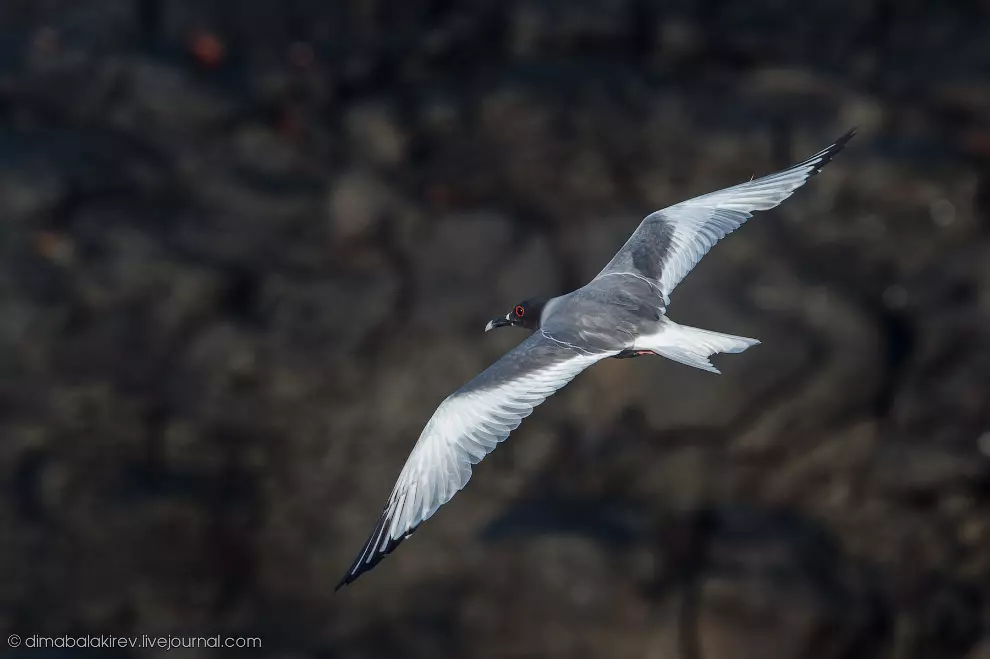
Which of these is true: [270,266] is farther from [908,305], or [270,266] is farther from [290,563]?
[908,305]

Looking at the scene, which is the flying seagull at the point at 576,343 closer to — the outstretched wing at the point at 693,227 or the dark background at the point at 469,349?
the outstretched wing at the point at 693,227

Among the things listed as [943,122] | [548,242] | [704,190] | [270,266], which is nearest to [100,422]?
[270,266]

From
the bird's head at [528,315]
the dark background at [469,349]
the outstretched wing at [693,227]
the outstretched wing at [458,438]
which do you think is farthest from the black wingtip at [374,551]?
the dark background at [469,349]

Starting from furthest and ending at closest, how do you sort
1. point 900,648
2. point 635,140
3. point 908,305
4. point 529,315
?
1. point 635,140
2. point 908,305
3. point 900,648
4. point 529,315

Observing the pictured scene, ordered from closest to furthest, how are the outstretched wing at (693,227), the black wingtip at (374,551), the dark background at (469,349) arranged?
the black wingtip at (374,551), the outstretched wing at (693,227), the dark background at (469,349)

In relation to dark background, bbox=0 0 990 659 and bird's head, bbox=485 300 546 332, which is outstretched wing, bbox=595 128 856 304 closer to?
bird's head, bbox=485 300 546 332

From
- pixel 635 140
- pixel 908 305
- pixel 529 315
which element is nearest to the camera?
pixel 529 315

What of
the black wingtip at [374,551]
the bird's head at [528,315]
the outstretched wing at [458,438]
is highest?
the bird's head at [528,315]
